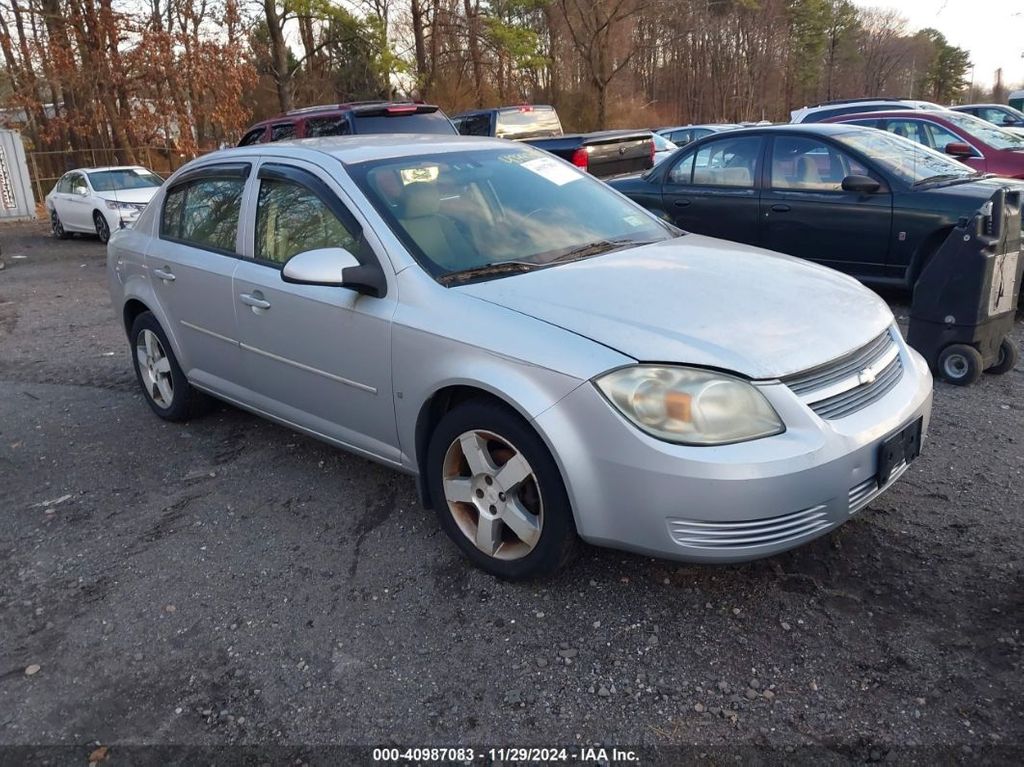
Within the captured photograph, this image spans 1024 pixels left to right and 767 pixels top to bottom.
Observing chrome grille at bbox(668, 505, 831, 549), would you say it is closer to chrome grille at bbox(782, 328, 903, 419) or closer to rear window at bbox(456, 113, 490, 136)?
chrome grille at bbox(782, 328, 903, 419)

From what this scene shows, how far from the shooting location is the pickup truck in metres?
10.9

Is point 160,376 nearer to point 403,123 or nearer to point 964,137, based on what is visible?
point 403,123

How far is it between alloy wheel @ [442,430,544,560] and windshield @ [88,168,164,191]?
1471 cm

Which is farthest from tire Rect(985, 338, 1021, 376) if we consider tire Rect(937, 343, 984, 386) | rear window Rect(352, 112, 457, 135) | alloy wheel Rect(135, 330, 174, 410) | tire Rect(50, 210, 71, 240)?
tire Rect(50, 210, 71, 240)

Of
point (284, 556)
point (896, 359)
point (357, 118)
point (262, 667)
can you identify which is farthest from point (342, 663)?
point (357, 118)

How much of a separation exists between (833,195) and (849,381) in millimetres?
4638

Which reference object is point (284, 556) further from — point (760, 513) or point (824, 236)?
point (824, 236)

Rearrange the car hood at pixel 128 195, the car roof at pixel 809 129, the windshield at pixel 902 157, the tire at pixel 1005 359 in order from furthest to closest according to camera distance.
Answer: the car hood at pixel 128 195
the car roof at pixel 809 129
the windshield at pixel 902 157
the tire at pixel 1005 359

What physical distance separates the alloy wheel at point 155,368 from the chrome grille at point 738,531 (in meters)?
3.65

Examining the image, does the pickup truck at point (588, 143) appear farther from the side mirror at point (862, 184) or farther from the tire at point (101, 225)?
the tire at point (101, 225)

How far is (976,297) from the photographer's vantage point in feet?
16.4

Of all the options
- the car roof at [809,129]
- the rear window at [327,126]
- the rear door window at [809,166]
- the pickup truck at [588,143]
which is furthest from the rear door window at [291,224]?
the pickup truck at [588,143]

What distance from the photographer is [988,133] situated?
36.8ft

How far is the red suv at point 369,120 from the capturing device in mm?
9719
